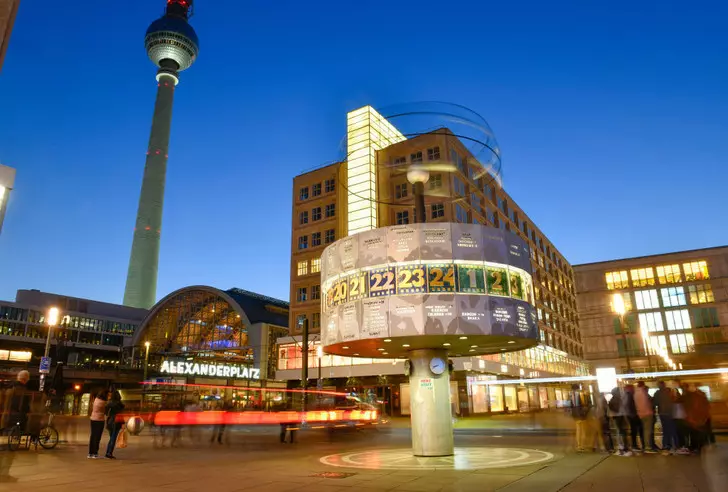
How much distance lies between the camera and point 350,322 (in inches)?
712

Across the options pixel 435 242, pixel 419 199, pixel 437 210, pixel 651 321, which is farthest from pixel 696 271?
pixel 435 242

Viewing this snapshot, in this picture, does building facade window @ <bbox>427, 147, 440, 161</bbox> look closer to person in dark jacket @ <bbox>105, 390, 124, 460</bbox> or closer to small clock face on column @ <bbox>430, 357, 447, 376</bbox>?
small clock face on column @ <bbox>430, 357, 447, 376</bbox>

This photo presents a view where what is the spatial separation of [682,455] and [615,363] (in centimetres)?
9153

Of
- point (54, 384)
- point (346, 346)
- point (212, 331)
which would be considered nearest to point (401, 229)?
point (346, 346)

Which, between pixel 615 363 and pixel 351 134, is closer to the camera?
pixel 351 134

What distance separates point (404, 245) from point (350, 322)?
326 cm

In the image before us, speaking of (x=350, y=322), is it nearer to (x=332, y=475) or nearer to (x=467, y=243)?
(x=467, y=243)

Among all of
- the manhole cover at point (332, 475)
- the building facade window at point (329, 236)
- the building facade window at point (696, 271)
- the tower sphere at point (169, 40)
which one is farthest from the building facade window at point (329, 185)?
the tower sphere at point (169, 40)

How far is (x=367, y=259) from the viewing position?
18.2 meters

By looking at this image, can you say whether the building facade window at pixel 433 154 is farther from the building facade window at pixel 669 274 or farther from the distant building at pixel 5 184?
the building facade window at pixel 669 274

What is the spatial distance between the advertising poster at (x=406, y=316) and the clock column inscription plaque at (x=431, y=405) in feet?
8.44

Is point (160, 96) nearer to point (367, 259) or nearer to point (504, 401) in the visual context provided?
point (504, 401)

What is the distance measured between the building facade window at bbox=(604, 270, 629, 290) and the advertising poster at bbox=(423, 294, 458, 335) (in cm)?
9390

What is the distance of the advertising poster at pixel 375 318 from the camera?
56.2 ft
